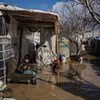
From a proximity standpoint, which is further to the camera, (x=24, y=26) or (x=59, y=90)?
(x=24, y=26)

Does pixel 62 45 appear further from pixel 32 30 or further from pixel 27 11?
pixel 27 11

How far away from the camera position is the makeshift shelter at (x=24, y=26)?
12900 millimetres

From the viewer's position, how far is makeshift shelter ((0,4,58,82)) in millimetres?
12900

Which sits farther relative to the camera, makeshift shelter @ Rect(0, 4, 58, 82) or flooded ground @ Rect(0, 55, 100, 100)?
makeshift shelter @ Rect(0, 4, 58, 82)

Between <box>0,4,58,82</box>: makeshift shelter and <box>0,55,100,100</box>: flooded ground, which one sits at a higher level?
<box>0,4,58,82</box>: makeshift shelter

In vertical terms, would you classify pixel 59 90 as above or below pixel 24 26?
below

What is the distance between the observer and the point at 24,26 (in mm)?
20125

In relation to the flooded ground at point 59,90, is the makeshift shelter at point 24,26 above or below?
above

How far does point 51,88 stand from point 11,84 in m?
1.94

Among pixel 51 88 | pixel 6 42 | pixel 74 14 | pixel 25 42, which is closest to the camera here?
pixel 51 88

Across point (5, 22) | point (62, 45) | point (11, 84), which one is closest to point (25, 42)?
point (62, 45)

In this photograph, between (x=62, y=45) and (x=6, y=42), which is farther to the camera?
(x=62, y=45)

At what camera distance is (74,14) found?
96.8 ft

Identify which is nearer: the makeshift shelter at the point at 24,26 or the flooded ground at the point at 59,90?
the flooded ground at the point at 59,90
